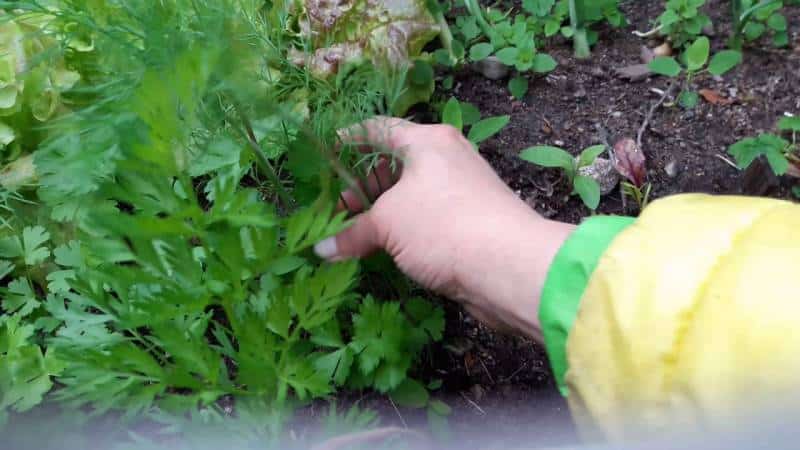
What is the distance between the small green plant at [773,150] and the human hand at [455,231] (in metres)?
0.54

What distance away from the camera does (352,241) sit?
3.14 ft

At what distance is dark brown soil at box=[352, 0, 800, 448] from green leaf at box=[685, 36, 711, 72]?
7 centimetres

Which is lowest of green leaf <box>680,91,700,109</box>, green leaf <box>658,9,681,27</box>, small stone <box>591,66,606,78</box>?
green leaf <box>680,91,700,109</box>

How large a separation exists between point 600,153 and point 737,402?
788 mm


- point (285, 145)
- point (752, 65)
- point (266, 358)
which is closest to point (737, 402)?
point (266, 358)

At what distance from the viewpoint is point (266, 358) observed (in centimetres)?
79

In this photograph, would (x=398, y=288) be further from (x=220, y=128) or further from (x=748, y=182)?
(x=748, y=182)

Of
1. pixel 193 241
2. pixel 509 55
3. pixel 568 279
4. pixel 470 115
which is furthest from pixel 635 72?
pixel 193 241

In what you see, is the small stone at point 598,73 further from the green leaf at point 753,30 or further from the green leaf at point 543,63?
the green leaf at point 753,30

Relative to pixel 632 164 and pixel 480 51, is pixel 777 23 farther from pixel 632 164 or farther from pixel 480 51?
pixel 480 51

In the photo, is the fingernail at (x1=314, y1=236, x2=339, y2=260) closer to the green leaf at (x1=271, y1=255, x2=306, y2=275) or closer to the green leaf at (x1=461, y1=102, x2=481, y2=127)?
the green leaf at (x1=271, y1=255, x2=306, y2=275)

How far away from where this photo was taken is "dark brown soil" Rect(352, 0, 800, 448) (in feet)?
3.91

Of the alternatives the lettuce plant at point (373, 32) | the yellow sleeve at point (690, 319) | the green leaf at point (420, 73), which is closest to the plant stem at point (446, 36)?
the lettuce plant at point (373, 32)

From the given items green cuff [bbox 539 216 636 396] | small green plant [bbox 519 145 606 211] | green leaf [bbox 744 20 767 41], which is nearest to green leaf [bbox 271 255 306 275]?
green cuff [bbox 539 216 636 396]
